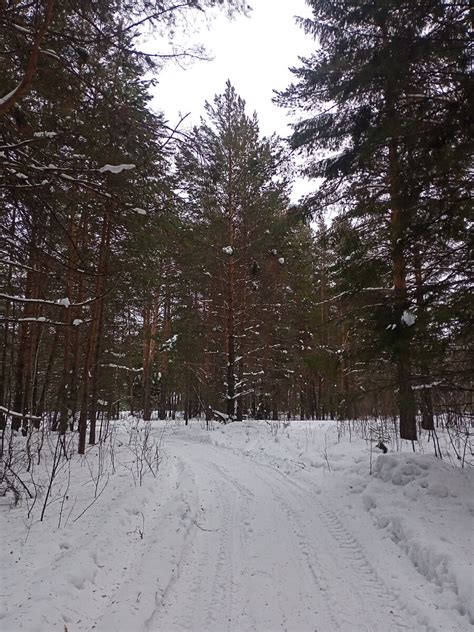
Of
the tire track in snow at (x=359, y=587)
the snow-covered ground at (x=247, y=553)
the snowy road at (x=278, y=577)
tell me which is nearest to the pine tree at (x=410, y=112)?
the snow-covered ground at (x=247, y=553)

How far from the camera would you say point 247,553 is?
421 centimetres

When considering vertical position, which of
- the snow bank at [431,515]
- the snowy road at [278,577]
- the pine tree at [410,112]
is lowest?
the snowy road at [278,577]

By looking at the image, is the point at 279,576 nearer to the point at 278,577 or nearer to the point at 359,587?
the point at 278,577

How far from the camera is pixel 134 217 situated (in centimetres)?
479

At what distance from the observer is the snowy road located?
300 cm

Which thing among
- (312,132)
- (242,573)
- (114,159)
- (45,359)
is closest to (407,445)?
(242,573)

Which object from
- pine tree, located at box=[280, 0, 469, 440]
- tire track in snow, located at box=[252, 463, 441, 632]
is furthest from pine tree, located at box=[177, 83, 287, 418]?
tire track in snow, located at box=[252, 463, 441, 632]

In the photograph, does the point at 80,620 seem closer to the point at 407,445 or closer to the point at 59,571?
the point at 59,571

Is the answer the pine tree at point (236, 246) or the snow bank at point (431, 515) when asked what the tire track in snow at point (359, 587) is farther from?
the pine tree at point (236, 246)

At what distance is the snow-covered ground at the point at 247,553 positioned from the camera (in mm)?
2996

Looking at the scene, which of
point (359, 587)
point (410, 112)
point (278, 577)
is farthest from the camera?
point (410, 112)

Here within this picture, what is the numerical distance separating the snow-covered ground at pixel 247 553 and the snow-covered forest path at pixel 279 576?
14 mm

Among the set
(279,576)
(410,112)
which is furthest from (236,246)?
(279,576)

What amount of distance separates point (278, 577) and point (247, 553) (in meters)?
0.60
